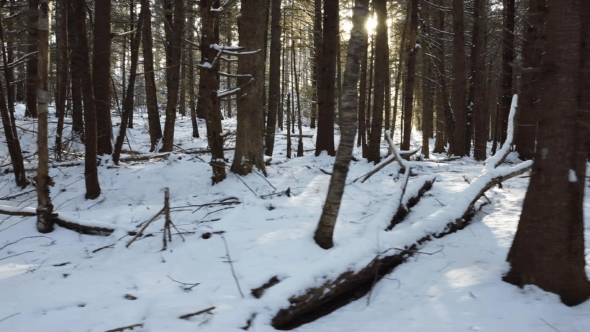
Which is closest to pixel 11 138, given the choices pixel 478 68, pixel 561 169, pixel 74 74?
pixel 74 74

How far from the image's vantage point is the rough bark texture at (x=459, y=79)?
1341 cm

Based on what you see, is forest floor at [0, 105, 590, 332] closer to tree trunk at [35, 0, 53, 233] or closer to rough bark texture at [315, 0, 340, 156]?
tree trunk at [35, 0, 53, 233]

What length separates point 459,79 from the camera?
13.6 metres

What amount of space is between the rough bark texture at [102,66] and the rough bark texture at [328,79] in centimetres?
631

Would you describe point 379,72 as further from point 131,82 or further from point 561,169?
point 561,169

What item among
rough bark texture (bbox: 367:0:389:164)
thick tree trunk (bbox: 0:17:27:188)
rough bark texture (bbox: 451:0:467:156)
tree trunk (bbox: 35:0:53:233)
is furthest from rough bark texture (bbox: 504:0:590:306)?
rough bark texture (bbox: 451:0:467:156)

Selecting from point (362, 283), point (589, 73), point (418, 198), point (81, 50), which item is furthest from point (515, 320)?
point (81, 50)

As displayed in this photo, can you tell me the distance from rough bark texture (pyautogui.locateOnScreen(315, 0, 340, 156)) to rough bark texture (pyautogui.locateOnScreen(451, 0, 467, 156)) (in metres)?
4.96

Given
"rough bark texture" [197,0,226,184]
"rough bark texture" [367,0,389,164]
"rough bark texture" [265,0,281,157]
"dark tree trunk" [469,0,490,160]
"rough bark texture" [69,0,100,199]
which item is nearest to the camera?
"rough bark texture" [69,0,100,199]

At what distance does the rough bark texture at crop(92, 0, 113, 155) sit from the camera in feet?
26.5

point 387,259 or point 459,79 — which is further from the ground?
point 459,79

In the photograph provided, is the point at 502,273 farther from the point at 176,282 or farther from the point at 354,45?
the point at 176,282

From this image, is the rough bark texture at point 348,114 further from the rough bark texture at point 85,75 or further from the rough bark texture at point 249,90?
the rough bark texture at point 85,75

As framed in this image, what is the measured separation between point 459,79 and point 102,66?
1199cm
